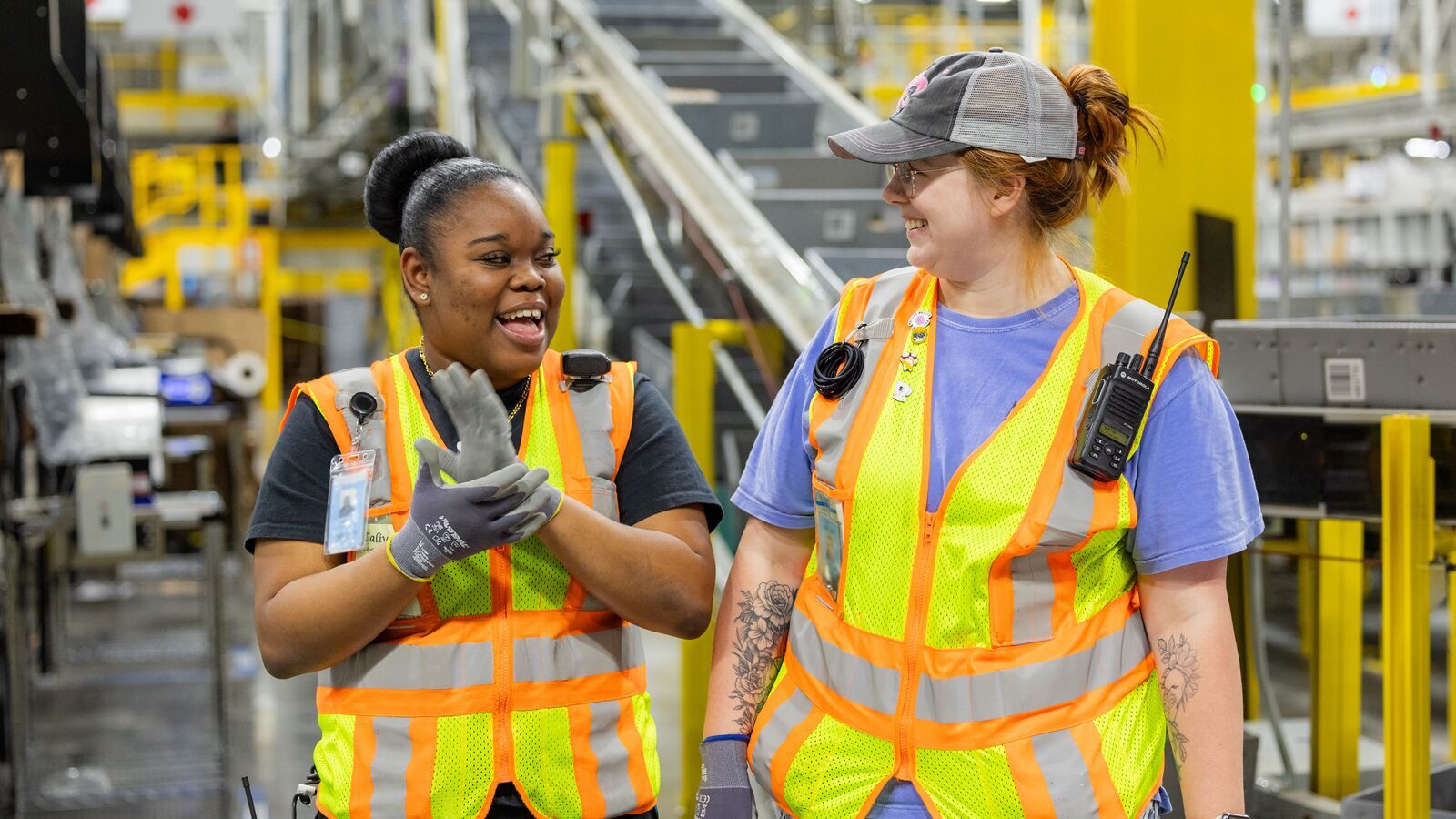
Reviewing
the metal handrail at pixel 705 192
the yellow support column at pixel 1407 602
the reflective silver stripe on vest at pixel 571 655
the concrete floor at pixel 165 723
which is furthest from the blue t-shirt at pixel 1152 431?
the concrete floor at pixel 165 723

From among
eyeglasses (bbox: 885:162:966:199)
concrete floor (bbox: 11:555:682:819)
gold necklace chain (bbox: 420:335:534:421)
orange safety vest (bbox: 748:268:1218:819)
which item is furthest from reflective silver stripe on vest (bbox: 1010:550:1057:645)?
concrete floor (bbox: 11:555:682:819)

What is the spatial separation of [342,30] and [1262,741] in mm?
12468

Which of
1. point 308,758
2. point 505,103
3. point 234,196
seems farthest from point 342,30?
point 308,758

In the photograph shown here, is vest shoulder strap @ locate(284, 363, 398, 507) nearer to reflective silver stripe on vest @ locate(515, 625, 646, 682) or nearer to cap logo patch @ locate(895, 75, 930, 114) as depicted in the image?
reflective silver stripe on vest @ locate(515, 625, 646, 682)

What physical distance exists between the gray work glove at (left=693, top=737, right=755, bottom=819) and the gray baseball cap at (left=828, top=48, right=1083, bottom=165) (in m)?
0.74

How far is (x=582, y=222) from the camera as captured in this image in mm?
6914

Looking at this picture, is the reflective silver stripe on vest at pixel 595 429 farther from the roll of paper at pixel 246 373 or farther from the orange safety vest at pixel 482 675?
the roll of paper at pixel 246 373

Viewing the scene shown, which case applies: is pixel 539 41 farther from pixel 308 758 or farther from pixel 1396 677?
pixel 1396 677

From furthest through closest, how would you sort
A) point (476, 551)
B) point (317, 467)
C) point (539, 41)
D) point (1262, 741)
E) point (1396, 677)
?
point (539, 41) < point (1262, 741) < point (1396, 677) < point (317, 467) < point (476, 551)

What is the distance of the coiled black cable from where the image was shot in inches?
68.2

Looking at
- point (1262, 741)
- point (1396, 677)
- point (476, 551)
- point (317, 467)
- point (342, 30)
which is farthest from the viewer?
point (342, 30)

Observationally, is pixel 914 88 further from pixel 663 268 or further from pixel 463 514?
pixel 663 268

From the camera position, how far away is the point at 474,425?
1.59 meters

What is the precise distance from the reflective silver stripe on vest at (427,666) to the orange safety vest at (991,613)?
41 cm
